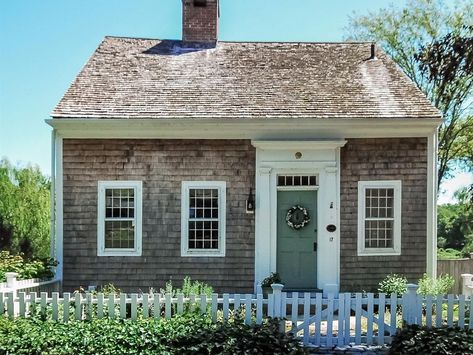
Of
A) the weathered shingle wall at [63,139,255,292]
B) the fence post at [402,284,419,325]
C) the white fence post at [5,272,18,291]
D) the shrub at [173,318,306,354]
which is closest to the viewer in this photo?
the shrub at [173,318,306,354]

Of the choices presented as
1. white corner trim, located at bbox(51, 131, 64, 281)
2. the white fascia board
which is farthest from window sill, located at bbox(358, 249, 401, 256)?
white corner trim, located at bbox(51, 131, 64, 281)

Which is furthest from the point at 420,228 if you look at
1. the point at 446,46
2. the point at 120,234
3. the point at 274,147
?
the point at 446,46

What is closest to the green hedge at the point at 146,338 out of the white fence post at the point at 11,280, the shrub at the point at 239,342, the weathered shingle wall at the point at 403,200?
the shrub at the point at 239,342

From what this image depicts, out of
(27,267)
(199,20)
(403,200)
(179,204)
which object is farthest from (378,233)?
(199,20)

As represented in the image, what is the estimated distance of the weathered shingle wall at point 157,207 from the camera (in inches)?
420

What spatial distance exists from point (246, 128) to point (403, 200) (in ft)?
12.1

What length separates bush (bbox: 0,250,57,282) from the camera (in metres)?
9.57

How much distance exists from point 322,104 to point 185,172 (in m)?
3.37

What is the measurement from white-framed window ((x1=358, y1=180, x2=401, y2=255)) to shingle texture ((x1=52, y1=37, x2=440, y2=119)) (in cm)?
155

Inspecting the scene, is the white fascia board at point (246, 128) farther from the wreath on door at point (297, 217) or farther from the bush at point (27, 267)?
the bush at point (27, 267)

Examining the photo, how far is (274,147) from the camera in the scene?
10547 mm

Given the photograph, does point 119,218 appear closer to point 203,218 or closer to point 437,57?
point 203,218

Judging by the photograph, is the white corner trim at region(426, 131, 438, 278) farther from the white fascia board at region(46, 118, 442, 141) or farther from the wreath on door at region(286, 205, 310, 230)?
the wreath on door at region(286, 205, 310, 230)

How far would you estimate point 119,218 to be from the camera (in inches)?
422
